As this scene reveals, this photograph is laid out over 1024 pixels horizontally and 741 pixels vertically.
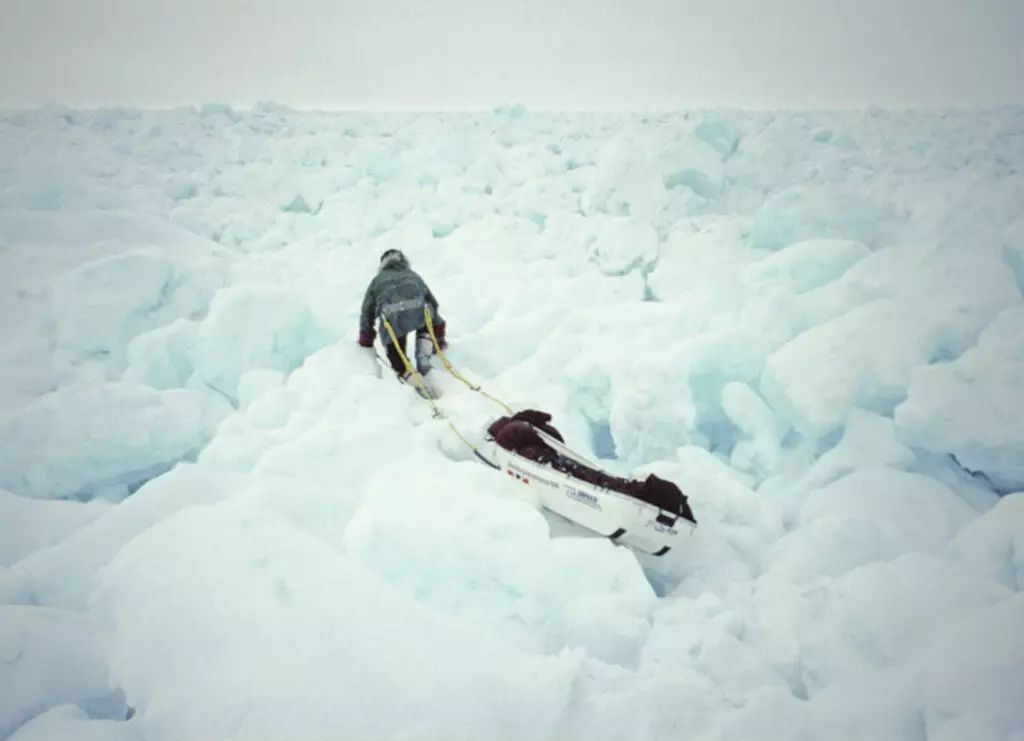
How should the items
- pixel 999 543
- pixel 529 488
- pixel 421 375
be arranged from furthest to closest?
1. pixel 421 375
2. pixel 529 488
3. pixel 999 543

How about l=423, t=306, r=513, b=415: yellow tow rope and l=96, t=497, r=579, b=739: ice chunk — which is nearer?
l=96, t=497, r=579, b=739: ice chunk

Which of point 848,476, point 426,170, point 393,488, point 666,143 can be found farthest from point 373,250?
point 848,476

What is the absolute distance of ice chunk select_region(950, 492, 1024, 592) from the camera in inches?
71.7

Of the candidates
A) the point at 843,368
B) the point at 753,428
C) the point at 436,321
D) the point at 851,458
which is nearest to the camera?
the point at 851,458

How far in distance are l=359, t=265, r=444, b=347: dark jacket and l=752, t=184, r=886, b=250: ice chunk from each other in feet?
8.38

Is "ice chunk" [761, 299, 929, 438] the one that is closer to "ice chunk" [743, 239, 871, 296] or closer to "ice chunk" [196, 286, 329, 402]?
"ice chunk" [743, 239, 871, 296]

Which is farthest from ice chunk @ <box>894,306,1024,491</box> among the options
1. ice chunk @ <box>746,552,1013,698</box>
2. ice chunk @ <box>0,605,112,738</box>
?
ice chunk @ <box>0,605,112,738</box>

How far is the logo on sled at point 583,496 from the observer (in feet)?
7.20

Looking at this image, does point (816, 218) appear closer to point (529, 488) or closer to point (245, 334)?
point (529, 488)

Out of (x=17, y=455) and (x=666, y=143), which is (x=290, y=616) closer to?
(x=17, y=455)

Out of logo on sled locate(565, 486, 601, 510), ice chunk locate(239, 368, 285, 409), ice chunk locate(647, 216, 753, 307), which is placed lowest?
ice chunk locate(239, 368, 285, 409)

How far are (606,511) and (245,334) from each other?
8.24 ft

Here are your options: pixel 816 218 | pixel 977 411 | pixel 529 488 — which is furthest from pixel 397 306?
pixel 816 218

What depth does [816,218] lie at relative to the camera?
405cm
